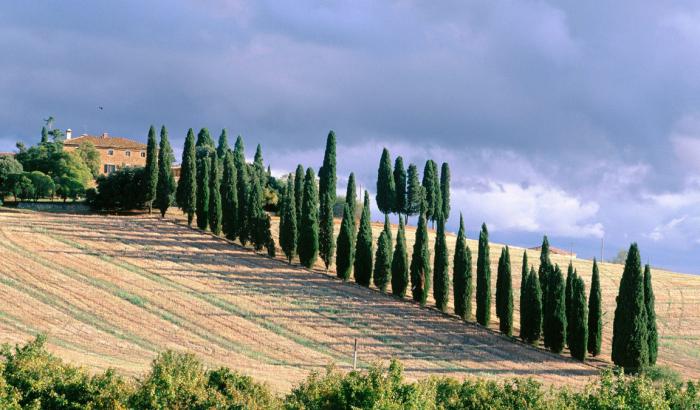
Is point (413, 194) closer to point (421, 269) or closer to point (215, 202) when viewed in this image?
point (215, 202)

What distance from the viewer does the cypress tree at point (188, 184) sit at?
7194 cm

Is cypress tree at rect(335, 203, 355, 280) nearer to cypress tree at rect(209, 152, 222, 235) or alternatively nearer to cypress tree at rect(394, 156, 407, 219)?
cypress tree at rect(209, 152, 222, 235)

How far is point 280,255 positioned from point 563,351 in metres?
25.6

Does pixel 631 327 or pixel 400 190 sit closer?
pixel 631 327

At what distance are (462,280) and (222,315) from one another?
18723mm

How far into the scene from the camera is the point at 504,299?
54.0 metres

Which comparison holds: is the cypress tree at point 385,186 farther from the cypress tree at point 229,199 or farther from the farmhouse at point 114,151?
the farmhouse at point 114,151

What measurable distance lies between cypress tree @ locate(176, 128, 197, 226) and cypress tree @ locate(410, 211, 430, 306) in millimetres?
24109

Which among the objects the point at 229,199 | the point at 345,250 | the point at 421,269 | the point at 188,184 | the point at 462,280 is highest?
the point at 188,184

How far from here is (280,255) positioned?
216ft

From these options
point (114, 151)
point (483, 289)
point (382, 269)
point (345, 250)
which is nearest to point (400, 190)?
point (345, 250)

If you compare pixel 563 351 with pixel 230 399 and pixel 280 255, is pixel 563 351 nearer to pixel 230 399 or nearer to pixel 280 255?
pixel 280 255

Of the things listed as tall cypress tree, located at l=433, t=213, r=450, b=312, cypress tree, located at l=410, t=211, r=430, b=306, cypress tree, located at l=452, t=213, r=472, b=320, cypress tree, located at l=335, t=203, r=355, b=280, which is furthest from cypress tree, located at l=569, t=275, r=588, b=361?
cypress tree, located at l=335, t=203, r=355, b=280

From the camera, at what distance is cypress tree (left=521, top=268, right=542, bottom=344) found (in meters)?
52.3
